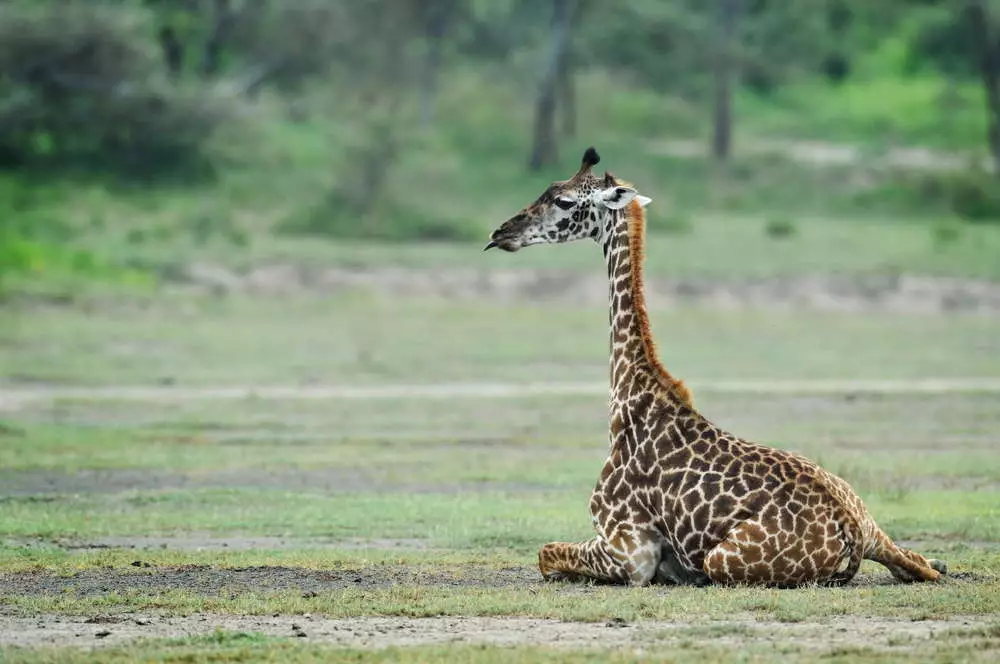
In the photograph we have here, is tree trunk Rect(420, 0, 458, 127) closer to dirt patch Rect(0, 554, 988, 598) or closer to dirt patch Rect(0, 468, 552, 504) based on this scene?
dirt patch Rect(0, 468, 552, 504)

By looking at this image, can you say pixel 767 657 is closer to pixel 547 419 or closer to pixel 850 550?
pixel 850 550

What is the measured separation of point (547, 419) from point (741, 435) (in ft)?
8.25

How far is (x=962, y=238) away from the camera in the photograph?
40.1m

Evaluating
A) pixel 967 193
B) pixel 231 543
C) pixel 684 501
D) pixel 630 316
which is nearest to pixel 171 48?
pixel 967 193

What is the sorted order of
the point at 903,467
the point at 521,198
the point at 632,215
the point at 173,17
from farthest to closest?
the point at 173,17
the point at 521,198
the point at 903,467
the point at 632,215

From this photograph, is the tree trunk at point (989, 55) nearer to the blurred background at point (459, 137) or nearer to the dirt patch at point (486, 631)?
the blurred background at point (459, 137)

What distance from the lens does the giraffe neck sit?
37.3 ft

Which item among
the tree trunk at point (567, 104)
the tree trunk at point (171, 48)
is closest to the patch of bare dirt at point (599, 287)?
the tree trunk at point (171, 48)

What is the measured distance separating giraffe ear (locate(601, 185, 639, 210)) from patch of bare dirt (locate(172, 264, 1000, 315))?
21.9 meters

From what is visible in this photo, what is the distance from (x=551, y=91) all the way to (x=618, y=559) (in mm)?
40336

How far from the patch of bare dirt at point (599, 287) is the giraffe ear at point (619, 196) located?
21.9 meters

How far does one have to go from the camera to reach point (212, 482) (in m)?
16.7

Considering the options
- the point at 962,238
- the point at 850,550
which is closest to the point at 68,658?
the point at 850,550

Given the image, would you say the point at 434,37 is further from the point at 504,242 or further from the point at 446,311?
the point at 504,242
